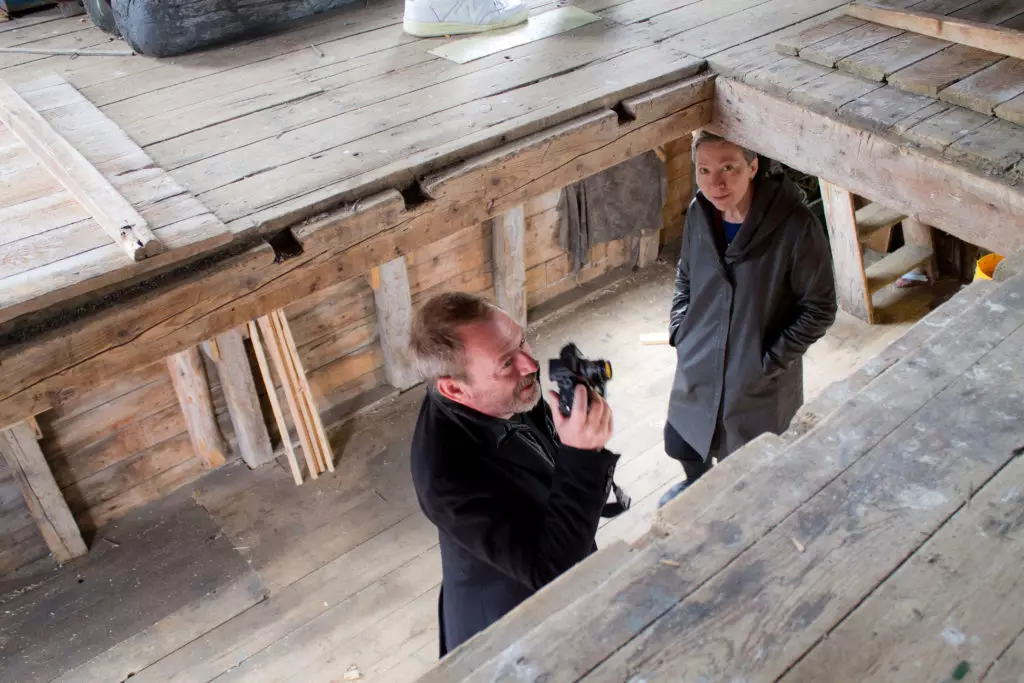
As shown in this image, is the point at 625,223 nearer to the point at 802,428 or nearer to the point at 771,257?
the point at 771,257

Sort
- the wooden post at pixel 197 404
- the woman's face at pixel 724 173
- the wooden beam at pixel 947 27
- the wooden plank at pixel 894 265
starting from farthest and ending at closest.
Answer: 1. the wooden plank at pixel 894 265
2. the wooden post at pixel 197 404
3. the woman's face at pixel 724 173
4. the wooden beam at pixel 947 27

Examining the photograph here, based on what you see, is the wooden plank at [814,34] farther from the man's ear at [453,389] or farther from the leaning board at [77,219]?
the leaning board at [77,219]

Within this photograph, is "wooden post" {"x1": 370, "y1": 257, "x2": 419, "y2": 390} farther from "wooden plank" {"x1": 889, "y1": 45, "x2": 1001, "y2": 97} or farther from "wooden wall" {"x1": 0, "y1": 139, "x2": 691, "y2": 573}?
"wooden plank" {"x1": 889, "y1": 45, "x2": 1001, "y2": 97}

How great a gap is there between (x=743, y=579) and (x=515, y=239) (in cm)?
433

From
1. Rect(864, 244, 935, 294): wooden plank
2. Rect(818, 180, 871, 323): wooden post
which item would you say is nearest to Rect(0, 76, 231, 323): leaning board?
Rect(818, 180, 871, 323): wooden post

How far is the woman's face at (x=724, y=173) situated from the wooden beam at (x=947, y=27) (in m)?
0.61

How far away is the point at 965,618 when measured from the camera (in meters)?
1.26

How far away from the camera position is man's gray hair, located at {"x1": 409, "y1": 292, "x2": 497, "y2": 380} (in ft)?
7.04

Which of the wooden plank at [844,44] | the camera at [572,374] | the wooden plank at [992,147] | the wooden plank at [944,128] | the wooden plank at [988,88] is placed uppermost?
the wooden plank at [844,44]

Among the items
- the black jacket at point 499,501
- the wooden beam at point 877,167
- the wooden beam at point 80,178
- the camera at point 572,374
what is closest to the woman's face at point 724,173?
the wooden beam at point 877,167

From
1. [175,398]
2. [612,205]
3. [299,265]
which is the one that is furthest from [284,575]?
[612,205]

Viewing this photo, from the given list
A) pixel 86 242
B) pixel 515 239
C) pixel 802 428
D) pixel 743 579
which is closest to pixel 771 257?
pixel 802 428

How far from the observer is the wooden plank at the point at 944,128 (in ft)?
7.31

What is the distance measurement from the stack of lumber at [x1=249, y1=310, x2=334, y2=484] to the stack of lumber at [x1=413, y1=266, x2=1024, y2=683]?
3.51m
